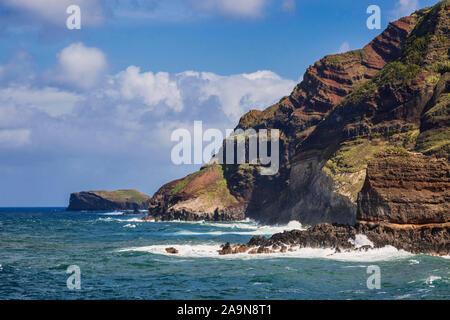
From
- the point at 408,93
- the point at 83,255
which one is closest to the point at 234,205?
the point at 408,93

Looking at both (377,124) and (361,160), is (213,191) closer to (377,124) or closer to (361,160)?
(377,124)

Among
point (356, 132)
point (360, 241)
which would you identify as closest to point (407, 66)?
point (356, 132)

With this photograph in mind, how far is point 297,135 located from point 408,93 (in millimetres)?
68869

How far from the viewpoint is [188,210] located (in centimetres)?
17275

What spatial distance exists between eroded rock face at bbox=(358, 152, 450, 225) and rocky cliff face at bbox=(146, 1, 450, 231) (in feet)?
0.46

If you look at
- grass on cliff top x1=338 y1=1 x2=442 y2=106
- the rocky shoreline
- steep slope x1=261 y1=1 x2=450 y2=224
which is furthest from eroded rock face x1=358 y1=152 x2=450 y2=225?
grass on cliff top x1=338 y1=1 x2=442 y2=106

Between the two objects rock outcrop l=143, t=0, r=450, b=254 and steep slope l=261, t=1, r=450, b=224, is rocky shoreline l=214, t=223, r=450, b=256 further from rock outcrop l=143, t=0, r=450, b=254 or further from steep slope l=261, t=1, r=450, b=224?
steep slope l=261, t=1, r=450, b=224

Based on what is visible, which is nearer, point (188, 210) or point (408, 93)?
point (408, 93)

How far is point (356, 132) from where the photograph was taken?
10988 cm

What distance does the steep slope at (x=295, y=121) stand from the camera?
553 feet

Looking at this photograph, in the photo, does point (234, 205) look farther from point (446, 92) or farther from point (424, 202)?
point (424, 202)

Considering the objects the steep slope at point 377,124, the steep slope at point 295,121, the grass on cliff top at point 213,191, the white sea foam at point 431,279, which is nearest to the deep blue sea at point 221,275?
the white sea foam at point 431,279

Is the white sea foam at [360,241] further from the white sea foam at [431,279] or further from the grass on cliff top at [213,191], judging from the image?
the grass on cliff top at [213,191]
